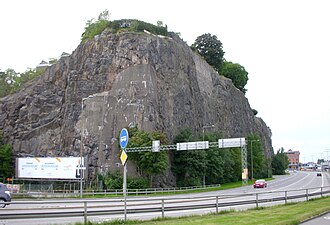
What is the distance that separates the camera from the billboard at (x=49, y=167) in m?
A: 58.4

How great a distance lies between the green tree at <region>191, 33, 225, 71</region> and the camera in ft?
372

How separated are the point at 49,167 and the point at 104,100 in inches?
522

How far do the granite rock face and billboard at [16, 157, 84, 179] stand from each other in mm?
3198

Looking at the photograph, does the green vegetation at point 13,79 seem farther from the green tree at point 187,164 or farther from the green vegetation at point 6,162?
the green tree at point 187,164

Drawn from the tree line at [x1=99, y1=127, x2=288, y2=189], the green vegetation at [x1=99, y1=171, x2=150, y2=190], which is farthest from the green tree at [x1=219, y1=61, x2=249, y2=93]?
the green vegetation at [x1=99, y1=171, x2=150, y2=190]

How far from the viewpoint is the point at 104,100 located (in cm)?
6444

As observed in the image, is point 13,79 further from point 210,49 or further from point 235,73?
point 235,73

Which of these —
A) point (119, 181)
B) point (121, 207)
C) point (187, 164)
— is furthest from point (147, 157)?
point (121, 207)

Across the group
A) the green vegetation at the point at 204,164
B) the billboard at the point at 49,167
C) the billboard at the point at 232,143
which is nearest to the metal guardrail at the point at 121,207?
the billboard at the point at 232,143

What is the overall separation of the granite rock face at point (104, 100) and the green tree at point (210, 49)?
35.5m

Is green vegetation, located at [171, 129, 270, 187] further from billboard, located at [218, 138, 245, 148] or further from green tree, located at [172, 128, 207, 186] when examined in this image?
billboard, located at [218, 138, 245, 148]

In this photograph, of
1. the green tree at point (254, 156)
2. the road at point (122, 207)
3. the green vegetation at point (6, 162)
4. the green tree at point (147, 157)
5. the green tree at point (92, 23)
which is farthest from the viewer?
the green tree at point (254, 156)

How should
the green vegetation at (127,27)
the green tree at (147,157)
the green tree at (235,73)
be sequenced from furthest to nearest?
the green tree at (235,73) → the green vegetation at (127,27) → the green tree at (147,157)

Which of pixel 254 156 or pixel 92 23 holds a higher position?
pixel 92 23
